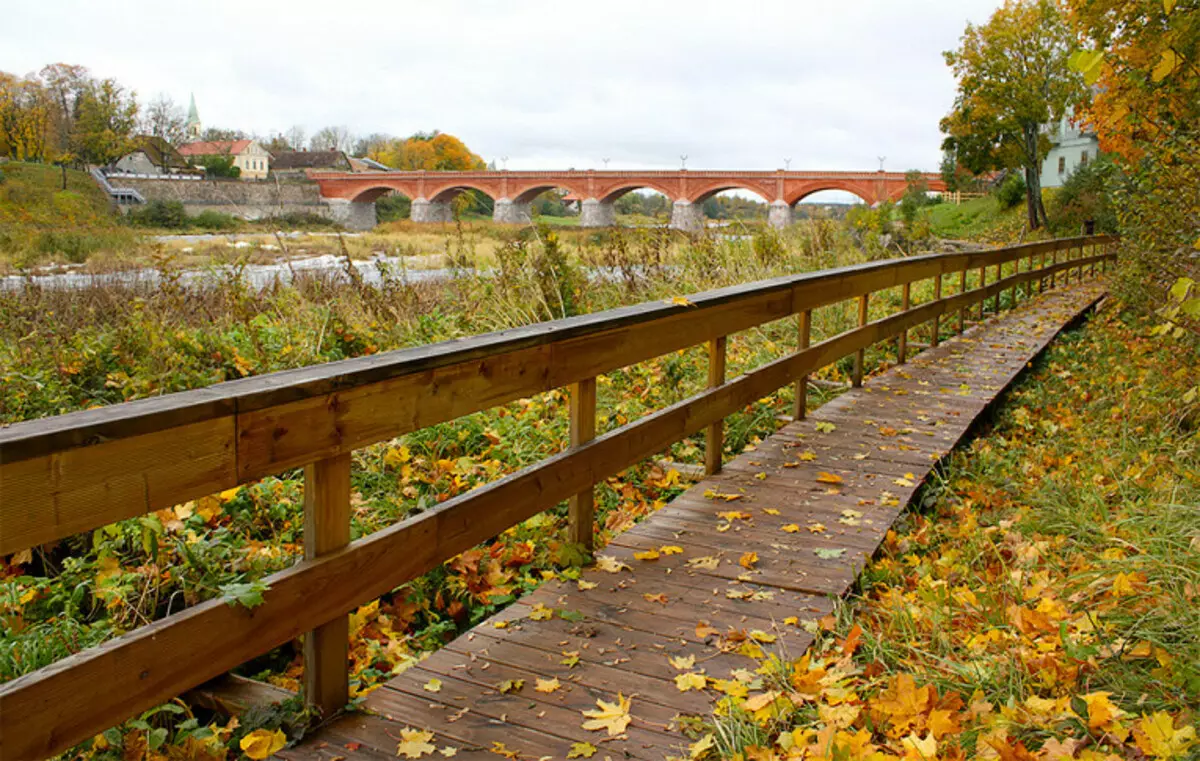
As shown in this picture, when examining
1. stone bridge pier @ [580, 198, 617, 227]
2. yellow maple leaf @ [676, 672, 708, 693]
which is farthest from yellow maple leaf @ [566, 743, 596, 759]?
stone bridge pier @ [580, 198, 617, 227]

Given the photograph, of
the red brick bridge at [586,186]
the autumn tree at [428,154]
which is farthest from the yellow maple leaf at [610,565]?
the autumn tree at [428,154]

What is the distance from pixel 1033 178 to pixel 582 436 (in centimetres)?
3913

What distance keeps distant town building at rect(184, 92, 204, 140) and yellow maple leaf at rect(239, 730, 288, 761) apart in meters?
107

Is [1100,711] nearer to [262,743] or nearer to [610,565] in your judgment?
[610,565]

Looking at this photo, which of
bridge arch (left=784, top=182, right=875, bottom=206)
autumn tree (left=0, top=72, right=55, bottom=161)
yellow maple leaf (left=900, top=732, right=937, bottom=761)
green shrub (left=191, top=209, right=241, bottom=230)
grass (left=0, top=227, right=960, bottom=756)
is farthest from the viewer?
bridge arch (left=784, top=182, right=875, bottom=206)

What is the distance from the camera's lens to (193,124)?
105m

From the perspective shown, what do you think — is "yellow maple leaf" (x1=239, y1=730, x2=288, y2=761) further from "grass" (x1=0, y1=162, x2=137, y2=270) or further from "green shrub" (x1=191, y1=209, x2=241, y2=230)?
"green shrub" (x1=191, y1=209, x2=241, y2=230)

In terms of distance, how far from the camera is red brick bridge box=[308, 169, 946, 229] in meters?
63.2

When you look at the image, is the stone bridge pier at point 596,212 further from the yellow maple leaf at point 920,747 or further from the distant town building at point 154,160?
the yellow maple leaf at point 920,747

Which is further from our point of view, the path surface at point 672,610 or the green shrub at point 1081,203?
the green shrub at point 1081,203

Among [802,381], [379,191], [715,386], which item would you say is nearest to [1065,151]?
[379,191]

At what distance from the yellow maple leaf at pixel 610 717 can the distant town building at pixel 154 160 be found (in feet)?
248

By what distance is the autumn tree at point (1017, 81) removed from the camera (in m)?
36.6

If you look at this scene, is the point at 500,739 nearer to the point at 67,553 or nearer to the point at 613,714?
the point at 613,714
